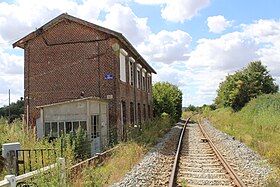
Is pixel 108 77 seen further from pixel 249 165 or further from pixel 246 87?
pixel 246 87

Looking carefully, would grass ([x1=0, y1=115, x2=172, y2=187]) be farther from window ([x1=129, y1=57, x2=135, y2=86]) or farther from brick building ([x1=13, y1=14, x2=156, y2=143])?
window ([x1=129, y1=57, x2=135, y2=86])

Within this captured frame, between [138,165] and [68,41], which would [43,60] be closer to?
[68,41]

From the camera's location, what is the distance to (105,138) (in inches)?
742

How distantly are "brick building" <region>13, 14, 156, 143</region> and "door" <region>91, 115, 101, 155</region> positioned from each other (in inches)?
44.8

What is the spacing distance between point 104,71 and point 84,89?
62.4 inches

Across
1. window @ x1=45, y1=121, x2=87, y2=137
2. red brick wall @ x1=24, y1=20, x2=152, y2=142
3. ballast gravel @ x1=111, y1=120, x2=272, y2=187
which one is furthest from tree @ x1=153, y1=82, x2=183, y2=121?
ballast gravel @ x1=111, y1=120, x2=272, y2=187

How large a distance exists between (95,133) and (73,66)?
4.59 meters

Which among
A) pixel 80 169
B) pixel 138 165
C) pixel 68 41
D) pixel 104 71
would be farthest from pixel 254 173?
pixel 68 41

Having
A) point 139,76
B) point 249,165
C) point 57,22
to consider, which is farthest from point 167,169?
point 139,76

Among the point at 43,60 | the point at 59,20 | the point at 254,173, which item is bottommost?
the point at 254,173

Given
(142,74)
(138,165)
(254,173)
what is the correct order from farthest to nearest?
(142,74)
(138,165)
(254,173)

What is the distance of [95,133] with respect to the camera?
18297 mm

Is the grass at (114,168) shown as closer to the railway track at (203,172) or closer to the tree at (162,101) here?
the railway track at (203,172)

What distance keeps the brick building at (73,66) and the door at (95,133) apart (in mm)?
1137
